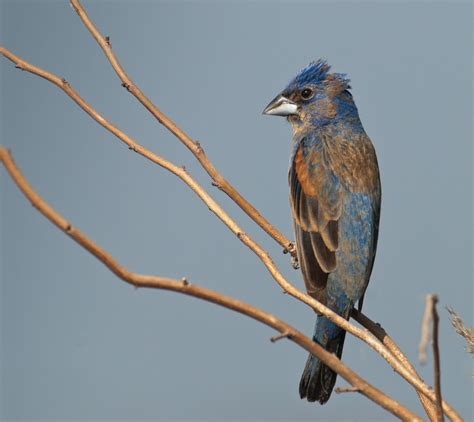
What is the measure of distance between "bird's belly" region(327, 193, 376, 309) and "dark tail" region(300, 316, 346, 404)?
0.50 feet

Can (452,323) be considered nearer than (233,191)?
Yes

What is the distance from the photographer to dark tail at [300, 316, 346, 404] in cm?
424

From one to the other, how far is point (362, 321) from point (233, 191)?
1086 mm

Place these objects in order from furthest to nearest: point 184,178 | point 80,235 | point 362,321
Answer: point 362,321, point 184,178, point 80,235

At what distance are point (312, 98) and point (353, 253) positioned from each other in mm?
1458

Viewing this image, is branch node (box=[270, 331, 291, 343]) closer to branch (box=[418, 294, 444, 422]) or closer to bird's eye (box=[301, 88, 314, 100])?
branch (box=[418, 294, 444, 422])

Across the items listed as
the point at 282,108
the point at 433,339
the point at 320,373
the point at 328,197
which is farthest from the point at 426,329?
the point at 282,108

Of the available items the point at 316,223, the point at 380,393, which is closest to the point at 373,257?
the point at 316,223

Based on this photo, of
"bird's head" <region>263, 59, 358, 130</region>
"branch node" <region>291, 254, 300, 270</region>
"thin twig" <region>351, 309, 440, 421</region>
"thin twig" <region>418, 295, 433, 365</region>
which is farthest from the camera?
"bird's head" <region>263, 59, 358, 130</region>

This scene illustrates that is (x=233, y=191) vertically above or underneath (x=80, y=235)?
above

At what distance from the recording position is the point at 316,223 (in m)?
4.68

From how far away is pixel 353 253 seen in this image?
4570 mm

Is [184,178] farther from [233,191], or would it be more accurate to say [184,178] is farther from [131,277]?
[131,277]

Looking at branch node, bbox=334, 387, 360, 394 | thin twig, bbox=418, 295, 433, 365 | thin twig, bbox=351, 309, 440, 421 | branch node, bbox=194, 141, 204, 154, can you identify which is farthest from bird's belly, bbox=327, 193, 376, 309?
thin twig, bbox=418, 295, 433, 365
